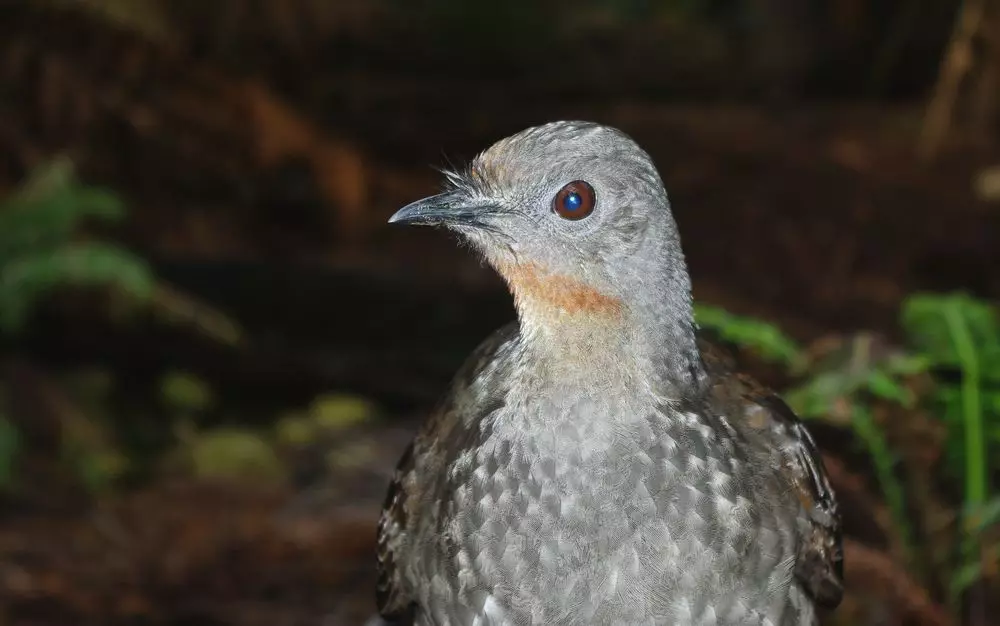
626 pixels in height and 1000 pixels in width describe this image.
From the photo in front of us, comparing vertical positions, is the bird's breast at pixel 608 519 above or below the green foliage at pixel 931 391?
below

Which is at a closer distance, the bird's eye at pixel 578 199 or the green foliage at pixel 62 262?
the bird's eye at pixel 578 199

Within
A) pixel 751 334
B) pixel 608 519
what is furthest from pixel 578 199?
pixel 751 334

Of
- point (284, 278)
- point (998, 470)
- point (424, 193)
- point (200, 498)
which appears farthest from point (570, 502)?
point (424, 193)

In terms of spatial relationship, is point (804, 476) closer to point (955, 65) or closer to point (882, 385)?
point (882, 385)

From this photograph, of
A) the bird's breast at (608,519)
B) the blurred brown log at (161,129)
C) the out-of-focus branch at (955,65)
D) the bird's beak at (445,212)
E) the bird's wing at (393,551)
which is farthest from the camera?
the blurred brown log at (161,129)

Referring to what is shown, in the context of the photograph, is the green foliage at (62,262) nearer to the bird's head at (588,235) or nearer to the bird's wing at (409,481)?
the bird's wing at (409,481)

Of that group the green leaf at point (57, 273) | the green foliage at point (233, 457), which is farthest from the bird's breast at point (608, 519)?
the green leaf at point (57, 273)

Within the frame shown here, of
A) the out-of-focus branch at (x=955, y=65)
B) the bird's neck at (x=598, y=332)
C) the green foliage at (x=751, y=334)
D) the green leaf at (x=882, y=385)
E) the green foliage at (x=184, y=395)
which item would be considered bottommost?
the bird's neck at (x=598, y=332)

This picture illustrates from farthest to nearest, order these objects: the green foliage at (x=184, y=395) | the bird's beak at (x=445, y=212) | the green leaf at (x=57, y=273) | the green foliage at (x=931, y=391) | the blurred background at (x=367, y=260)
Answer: the green foliage at (x=184, y=395) < the green leaf at (x=57, y=273) < the blurred background at (x=367, y=260) < the green foliage at (x=931, y=391) < the bird's beak at (x=445, y=212)

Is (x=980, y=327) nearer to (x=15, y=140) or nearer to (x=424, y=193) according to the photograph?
(x=424, y=193)
